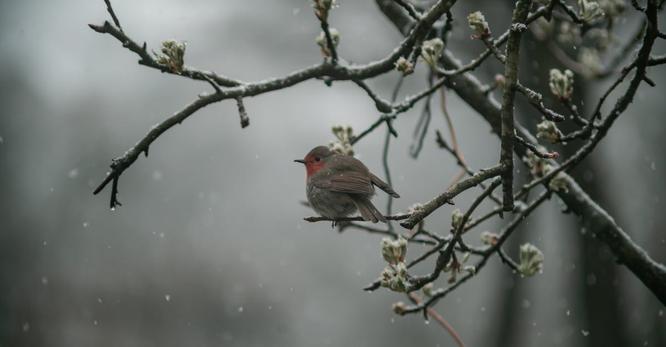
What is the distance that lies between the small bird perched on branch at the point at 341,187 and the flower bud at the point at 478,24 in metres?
0.76

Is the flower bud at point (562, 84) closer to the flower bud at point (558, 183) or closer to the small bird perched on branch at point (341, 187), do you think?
the flower bud at point (558, 183)

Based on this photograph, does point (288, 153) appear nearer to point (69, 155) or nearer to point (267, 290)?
point (267, 290)

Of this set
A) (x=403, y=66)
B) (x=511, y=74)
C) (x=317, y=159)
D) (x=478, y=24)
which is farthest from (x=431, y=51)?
(x=317, y=159)

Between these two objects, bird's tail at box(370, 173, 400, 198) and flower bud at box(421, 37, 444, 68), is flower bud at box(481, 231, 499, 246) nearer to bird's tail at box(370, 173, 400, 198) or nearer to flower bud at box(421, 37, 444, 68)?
bird's tail at box(370, 173, 400, 198)

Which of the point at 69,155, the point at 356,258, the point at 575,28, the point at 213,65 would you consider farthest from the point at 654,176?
the point at 69,155

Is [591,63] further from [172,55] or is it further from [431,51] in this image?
[172,55]

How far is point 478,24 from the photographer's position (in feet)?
9.34

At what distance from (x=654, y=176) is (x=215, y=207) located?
9759mm

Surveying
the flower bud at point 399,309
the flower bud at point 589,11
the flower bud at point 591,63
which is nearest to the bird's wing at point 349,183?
the flower bud at point 399,309

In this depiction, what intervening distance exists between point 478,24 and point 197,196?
13737mm

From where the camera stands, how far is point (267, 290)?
52.2ft

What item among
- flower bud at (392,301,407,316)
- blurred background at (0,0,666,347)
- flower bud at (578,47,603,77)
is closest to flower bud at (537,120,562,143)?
flower bud at (392,301,407,316)

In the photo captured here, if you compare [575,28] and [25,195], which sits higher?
[25,195]

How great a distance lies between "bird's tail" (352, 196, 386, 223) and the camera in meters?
3.01
